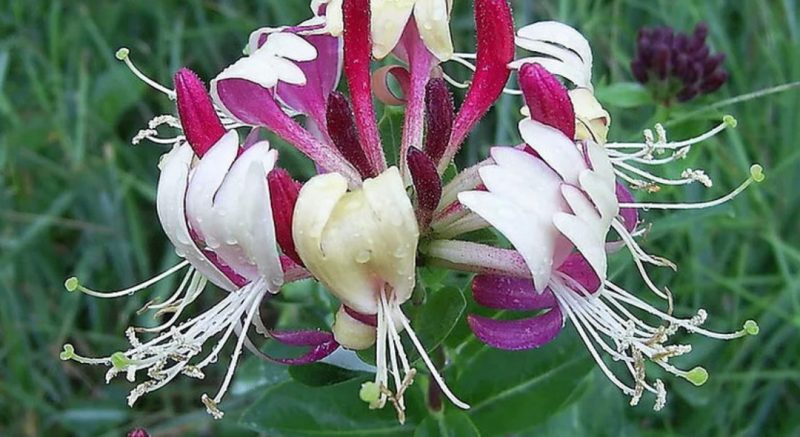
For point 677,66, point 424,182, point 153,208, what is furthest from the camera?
point 153,208

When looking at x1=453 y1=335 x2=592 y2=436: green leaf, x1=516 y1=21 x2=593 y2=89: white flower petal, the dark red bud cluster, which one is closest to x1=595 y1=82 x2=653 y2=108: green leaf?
the dark red bud cluster

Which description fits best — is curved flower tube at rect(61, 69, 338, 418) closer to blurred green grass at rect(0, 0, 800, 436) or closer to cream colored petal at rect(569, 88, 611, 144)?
cream colored petal at rect(569, 88, 611, 144)

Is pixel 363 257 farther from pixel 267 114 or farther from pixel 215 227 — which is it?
pixel 267 114

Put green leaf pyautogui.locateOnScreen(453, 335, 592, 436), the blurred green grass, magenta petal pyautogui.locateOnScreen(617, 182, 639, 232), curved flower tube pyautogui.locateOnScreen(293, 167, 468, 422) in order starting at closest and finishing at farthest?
1. curved flower tube pyautogui.locateOnScreen(293, 167, 468, 422)
2. magenta petal pyautogui.locateOnScreen(617, 182, 639, 232)
3. green leaf pyautogui.locateOnScreen(453, 335, 592, 436)
4. the blurred green grass

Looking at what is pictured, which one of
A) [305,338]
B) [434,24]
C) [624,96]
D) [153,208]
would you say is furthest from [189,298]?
[153,208]

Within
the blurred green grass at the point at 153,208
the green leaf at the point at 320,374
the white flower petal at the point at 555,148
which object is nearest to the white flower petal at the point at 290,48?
the white flower petal at the point at 555,148

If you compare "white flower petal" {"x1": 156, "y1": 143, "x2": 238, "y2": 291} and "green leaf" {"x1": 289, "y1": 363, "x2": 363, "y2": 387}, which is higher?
"white flower petal" {"x1": 156, "y1": 143, "x2": 238, "y2": 291}

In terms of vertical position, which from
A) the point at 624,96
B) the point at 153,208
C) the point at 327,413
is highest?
the point at 624,96
